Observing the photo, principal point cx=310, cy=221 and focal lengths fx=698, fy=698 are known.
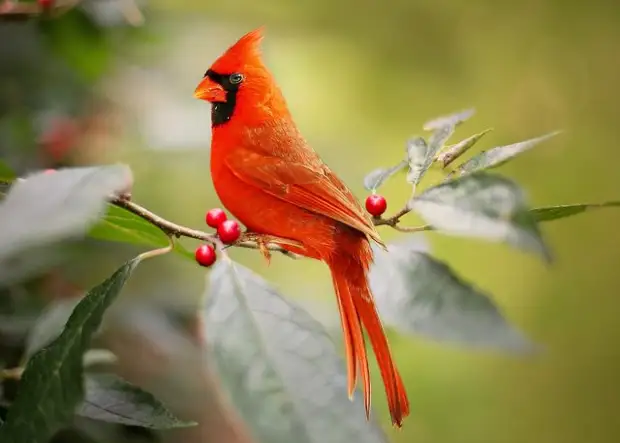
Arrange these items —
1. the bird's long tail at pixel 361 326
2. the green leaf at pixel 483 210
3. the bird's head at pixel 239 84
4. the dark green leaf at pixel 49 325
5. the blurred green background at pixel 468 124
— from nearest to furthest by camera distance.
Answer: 1. the green leaf at pixel 483 210
2. the bird's long tail at pixel 361 326
3. the bird's head at pixel 239 84
4. the dark green leaf at pixel 49 325
5. the blurred green background at pixel 468 124

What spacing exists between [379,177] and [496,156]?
0.34 feet

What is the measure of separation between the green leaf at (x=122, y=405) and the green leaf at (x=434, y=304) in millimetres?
163

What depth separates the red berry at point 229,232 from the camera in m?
0.47

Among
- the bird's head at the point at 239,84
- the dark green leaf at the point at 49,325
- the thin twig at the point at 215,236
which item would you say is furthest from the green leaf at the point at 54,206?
the dark green leaf at the point at 49,325

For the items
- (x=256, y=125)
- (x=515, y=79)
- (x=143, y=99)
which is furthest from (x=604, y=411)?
(x=256, y=125)

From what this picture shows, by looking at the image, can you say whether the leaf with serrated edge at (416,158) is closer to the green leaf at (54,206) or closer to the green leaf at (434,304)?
the green leaf at (434,304)

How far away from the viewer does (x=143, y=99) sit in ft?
4.12

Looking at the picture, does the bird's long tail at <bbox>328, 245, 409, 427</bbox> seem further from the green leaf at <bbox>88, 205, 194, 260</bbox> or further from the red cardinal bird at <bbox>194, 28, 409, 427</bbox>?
the green leaf at <bbox>88, 205, 194, 260</bbox>

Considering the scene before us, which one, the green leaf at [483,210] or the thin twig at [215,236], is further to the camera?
the thin twig at [215,236]

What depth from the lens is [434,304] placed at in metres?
0.40

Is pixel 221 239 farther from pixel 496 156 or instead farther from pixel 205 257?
pixel 496 156

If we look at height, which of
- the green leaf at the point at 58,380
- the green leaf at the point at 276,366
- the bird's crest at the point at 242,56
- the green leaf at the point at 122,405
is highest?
the bird's crest at the point at 242,56

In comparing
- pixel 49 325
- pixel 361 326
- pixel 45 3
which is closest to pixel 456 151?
pixel 361 326

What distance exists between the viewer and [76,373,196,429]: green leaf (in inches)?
19.4
